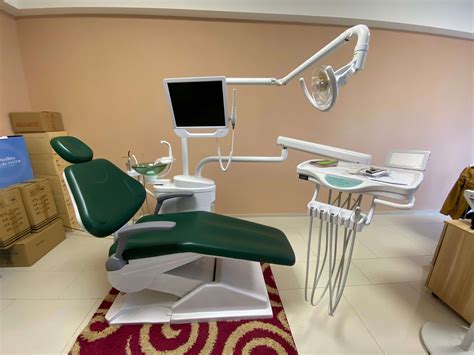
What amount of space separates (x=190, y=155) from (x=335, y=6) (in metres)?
1.99

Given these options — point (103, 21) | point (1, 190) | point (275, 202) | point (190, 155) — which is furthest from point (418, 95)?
point (1, 190)

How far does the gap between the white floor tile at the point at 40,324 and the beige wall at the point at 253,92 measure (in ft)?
4.61

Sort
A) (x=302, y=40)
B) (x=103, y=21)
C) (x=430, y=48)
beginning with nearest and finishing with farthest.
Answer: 1. (x=103, y=21)
2. (x=302, y=40)
3. (x=430, y=48)

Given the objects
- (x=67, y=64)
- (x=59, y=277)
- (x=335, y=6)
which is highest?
(x=335, y=6)

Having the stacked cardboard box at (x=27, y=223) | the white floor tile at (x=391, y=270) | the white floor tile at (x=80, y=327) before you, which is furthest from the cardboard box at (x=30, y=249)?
the white floor tile at (x=391, y=270)

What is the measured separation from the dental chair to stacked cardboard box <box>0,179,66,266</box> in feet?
3.14

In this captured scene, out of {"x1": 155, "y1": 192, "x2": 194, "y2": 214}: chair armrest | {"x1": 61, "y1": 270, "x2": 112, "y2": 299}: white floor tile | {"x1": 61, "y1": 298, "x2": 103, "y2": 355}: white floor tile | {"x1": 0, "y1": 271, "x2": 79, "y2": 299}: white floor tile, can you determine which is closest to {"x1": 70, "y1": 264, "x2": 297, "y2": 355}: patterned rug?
{"x1": 61, "y1": 298, "x2": 103, "y2": 355}: white floor tile

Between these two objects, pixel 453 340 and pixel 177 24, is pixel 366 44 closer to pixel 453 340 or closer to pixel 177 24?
pixel 453 340

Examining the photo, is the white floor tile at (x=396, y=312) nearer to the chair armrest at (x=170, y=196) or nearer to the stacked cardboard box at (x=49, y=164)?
the chair armrest at (x=170, y=196)

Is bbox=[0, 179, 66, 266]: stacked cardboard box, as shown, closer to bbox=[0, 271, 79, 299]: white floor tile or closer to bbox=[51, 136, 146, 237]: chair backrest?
bbox=[0, 271, 79, 299]: white floor tile

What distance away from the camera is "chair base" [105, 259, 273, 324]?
3.99 feet

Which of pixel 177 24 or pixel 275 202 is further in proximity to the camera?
pixel 275 202

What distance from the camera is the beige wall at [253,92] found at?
2.12 meters

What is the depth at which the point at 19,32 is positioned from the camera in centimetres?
208
